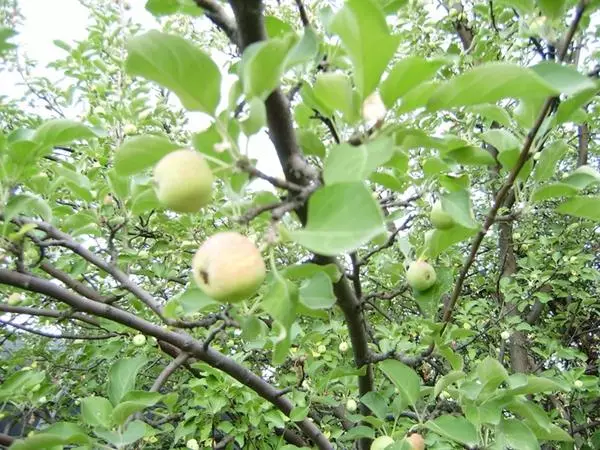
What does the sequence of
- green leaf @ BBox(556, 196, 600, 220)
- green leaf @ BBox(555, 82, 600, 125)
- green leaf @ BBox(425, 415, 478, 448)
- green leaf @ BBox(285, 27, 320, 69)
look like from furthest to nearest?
green leaf @ BBox(425, 415, 478, 448) < green leaf @ BBox(556, 196, 600, 220) < green leaf @ BBox(555, 82, 600, 125) < green leaf @ BBox(285, 27, 320, 69)

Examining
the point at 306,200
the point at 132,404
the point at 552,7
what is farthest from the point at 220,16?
the point at 132,404

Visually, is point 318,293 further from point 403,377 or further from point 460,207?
point 403,377

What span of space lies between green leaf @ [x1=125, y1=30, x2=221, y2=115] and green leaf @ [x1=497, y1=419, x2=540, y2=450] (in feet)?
3.23

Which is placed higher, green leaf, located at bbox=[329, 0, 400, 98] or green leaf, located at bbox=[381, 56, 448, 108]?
green leaf, located at bbox=[329, 0, 400, 98]

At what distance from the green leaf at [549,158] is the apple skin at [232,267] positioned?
0.69m

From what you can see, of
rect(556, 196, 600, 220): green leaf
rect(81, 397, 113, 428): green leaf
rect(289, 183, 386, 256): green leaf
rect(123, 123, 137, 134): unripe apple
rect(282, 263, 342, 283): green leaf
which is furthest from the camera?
rect(123, 123, 137, 134): unripe apple

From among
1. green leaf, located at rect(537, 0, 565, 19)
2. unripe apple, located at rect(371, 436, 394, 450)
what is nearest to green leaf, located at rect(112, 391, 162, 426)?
unripe apple, located at rect(371, 436, 394, 450)

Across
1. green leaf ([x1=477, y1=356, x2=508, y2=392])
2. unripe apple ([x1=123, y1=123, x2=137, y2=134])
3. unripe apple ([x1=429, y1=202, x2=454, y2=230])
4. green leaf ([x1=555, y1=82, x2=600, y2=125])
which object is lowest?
green leaf ([x1=477, y1=356, x2=508, y2=392])

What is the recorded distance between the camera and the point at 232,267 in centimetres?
60

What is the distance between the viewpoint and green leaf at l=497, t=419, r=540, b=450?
45.5 inches

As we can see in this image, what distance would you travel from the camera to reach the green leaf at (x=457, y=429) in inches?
42.8

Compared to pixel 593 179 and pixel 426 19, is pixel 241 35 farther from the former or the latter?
pixel 426 19

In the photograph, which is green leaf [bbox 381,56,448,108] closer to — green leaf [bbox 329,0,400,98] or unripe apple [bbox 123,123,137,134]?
green leaf [bbox 329,0,400,98]

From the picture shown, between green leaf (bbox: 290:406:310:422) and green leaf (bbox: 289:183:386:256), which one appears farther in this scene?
green leaf (bbox: 290:406:310:422)
